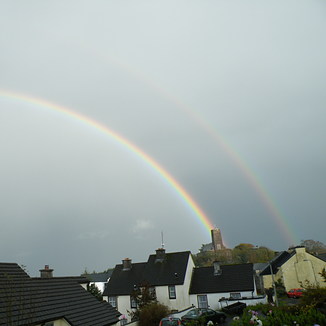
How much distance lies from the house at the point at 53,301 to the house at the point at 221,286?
19.4 meters

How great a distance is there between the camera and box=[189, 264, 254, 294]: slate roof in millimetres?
37562

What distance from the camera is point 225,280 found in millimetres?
39219

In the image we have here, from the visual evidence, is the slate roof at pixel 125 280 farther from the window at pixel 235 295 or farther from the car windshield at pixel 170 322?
the car windshield at pixel 170 322

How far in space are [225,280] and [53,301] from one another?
25.9m

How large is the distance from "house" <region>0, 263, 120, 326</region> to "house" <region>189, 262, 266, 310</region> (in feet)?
63.6

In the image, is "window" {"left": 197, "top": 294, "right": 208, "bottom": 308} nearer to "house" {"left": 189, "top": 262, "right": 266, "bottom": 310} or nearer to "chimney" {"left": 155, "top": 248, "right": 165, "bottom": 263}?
"house" {"left": 189, "top": 262, "right": 266, "bottom": 310}

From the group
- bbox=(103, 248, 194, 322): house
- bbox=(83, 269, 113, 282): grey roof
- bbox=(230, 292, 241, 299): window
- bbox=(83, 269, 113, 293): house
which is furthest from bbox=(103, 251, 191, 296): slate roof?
bbox=(83, 269, 113, 282): grey roof

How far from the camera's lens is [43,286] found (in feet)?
66.5

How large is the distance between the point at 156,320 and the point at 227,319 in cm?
676

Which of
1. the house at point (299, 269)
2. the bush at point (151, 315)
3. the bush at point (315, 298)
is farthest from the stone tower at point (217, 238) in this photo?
the bush at point (315, 298)

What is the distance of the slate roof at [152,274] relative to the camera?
132 ft

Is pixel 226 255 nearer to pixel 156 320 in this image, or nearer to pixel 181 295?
pixel 181 295

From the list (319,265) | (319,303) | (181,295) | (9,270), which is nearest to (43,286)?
(9,270)

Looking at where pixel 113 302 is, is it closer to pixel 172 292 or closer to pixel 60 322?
pixel 172 292
